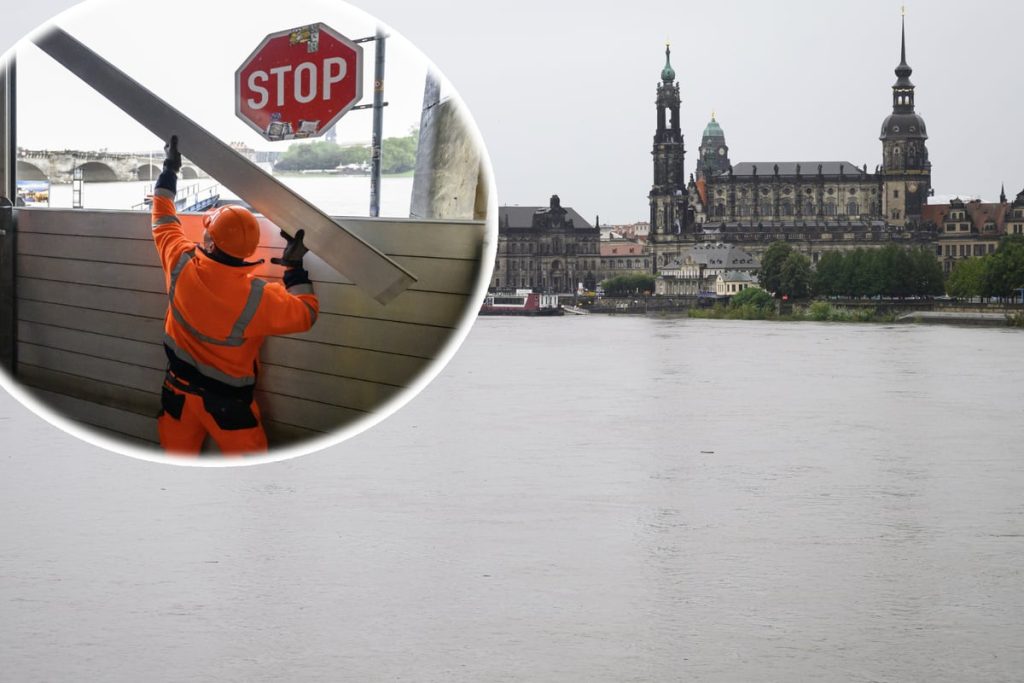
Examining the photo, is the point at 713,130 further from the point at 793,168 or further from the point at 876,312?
the point at 876,312

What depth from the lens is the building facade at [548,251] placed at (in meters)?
88.2

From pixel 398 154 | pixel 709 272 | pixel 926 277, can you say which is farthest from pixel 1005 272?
pixel 398 154

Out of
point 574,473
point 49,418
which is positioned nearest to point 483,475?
point 574,473

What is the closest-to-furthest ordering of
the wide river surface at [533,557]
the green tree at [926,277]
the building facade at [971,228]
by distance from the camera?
the wide river surface at [533,557] → the green tree at [926,277] → the building facade at [971,228]

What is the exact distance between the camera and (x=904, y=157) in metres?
87.1

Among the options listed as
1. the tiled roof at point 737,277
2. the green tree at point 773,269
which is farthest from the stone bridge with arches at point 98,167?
the tiled roof at point 737,277

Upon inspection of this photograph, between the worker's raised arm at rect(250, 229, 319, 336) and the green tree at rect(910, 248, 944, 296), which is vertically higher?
the green tree at rect(910, 248, 944, 296)

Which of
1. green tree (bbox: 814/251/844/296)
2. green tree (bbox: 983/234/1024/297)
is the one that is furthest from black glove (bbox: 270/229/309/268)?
green tree (bbox: 814/251/844/296)

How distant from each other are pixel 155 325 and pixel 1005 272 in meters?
59.6

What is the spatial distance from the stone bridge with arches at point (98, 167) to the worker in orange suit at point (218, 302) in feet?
0.05

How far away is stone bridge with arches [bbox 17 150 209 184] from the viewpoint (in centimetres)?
159

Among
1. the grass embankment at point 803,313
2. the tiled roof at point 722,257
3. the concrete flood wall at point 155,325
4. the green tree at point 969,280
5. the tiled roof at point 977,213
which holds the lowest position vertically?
the grass embankment at point 803,313

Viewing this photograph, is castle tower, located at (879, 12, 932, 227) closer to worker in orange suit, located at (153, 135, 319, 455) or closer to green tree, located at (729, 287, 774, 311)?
green tree, located at (729, 287, 774, 311)

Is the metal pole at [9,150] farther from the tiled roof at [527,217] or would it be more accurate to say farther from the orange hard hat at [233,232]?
the tiled roof at [527,217]
